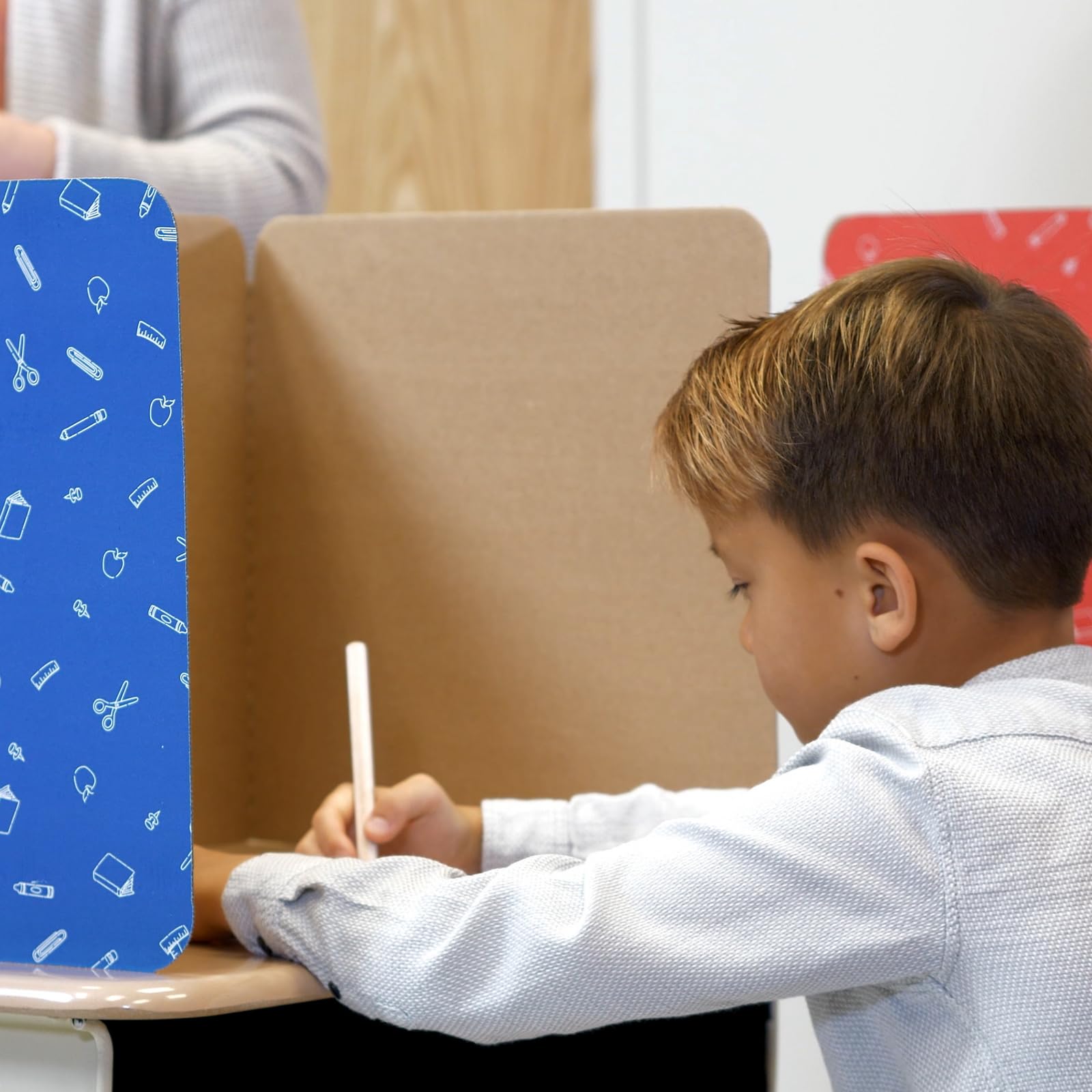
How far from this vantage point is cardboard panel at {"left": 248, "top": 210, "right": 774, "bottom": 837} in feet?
3.08

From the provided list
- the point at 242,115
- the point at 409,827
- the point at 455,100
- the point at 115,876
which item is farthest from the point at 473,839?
the point at 455,100

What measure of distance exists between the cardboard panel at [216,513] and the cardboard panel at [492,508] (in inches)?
0.5

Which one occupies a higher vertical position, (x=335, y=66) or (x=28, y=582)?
(x=335, y=66)

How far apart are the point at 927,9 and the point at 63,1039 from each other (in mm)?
1579

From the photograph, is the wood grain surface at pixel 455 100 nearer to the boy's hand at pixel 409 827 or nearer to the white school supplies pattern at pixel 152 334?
the boy's hand at pixel 409 827

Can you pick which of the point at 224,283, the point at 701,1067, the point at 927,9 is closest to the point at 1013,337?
the point at 701,1067

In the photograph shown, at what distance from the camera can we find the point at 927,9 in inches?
66.7

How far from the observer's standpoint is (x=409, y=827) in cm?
83

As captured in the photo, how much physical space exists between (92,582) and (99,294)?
115 millimetres

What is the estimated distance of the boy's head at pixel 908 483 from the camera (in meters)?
0.65

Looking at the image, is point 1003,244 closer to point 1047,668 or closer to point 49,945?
point 1047,668

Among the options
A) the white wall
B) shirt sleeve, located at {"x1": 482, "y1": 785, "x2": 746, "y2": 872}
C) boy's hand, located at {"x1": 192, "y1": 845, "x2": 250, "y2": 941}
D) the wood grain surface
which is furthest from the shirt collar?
the wood grain surface

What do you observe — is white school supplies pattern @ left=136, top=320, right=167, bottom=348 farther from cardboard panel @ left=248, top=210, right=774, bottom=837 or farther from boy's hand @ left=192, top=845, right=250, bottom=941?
cardboard panel @ left=248, top=210, right=774, bottom=837

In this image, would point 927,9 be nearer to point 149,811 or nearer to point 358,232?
point 358,232
